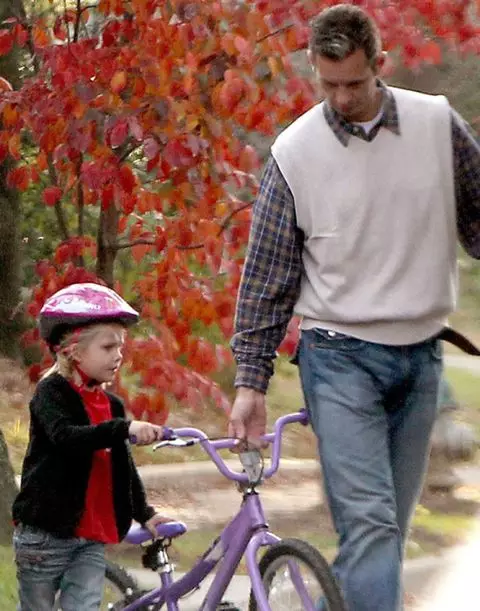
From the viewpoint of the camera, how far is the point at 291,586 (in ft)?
14.7

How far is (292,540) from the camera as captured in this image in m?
4.46

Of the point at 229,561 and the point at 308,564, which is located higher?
the point at 308,564

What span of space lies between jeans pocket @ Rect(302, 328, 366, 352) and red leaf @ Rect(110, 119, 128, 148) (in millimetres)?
1808

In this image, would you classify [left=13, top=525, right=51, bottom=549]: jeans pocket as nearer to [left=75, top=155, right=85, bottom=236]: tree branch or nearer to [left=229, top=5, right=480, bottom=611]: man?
[left=229, top=5, right=480, bottom=611]: man

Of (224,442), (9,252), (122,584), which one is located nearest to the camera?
(224,442)

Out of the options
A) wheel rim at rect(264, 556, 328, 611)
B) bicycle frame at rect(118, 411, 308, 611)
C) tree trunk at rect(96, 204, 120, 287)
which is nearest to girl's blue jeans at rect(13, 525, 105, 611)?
bicycle frame at rect(118, 411, 308, 611)

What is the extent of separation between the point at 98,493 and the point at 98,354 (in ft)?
1.51

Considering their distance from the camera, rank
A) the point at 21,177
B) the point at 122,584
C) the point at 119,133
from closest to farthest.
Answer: the point at 122,584, the point at 119,133, the point at 21,177

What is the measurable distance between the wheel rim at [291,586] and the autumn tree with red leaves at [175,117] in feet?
6.50

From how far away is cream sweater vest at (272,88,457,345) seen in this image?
4297 mm

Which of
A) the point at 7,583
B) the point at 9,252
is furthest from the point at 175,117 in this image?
the point at 9,252

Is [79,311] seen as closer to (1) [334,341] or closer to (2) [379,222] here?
(1) [334,341]

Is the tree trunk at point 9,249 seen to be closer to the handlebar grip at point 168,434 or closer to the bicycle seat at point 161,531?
the bicycle seat at point 161,531

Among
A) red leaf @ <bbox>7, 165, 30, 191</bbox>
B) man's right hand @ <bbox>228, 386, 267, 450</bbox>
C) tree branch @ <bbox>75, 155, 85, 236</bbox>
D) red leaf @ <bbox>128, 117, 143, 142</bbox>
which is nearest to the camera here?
man's right hand @ <bbox>228, 386, 267, 450</bbox>
